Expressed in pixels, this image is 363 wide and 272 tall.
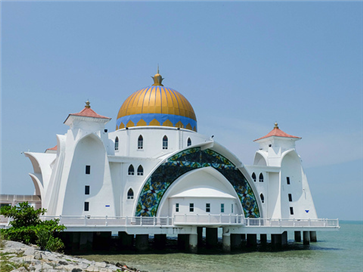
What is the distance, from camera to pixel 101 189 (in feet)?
96.1

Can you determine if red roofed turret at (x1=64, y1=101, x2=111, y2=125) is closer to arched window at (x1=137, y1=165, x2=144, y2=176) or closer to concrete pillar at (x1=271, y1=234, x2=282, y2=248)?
arched window at (x1=137, y1=165, x2=144, y2=176)

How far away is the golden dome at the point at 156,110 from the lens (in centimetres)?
3566

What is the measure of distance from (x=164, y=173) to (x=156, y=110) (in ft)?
23.3

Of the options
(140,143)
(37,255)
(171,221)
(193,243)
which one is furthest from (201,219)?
(37,255)

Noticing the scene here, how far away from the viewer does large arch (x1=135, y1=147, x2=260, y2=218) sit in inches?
1189

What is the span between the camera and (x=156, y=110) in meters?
35.8

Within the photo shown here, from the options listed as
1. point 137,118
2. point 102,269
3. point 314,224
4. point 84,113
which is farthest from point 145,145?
point 102,269

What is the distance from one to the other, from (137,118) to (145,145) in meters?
2.73

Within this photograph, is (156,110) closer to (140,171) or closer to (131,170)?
(140,171)

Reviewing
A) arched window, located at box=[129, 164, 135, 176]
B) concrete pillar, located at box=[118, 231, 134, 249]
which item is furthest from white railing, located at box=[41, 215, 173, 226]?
arched window, located at box=[129, 164, 135, 176]

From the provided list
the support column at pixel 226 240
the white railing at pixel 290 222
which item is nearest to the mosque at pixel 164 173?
the white railing at pixel 290 222

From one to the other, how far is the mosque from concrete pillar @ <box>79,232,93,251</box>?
53.9 inches

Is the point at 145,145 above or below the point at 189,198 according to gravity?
above

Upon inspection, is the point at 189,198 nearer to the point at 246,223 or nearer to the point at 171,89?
the point at 246,223
